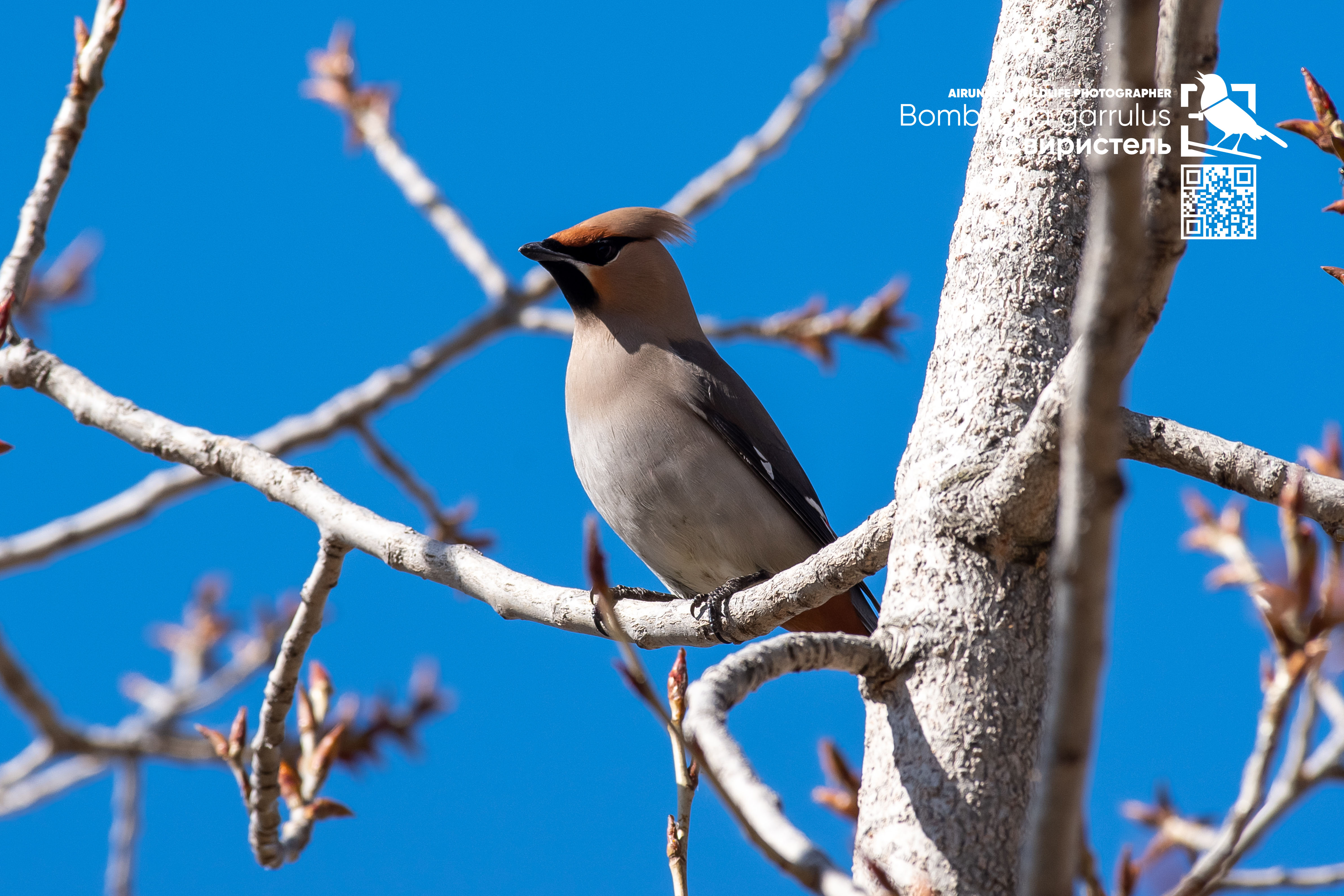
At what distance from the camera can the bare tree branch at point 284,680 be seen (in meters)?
3.02

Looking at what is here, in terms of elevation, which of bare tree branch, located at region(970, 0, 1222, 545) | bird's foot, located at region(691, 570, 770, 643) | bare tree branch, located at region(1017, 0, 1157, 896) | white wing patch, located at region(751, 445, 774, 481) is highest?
white wing patch, located at region(751, 445, 774, 481)

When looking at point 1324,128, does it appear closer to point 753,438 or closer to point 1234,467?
point 1234,467

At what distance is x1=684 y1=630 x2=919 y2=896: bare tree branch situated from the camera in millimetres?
1305

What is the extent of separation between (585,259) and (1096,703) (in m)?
3.92

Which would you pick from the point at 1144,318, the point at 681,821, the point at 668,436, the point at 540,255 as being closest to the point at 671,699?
the point at 681,821

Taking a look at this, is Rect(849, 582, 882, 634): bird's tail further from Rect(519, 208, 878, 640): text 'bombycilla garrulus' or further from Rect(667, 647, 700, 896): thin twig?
Rect(667, 647, 700, 896): thin twig

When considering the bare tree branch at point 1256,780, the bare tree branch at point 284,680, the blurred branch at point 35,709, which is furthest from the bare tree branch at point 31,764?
the bare tree branch at point 1256,780

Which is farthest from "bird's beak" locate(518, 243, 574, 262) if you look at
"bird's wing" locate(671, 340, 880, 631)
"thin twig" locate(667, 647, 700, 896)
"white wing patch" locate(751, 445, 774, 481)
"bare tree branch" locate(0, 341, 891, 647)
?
"thin twig" locate(667, 647, 700, 896)

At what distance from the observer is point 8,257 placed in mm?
3322

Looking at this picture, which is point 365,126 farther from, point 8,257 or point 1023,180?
point 1023,180

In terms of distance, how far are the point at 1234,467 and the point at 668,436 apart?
2246 mm

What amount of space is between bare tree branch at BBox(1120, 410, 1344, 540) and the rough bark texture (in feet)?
0.75

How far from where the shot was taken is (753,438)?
458 cm

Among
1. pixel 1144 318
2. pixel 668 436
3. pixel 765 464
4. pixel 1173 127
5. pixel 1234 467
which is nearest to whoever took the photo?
pixel 1173 127
